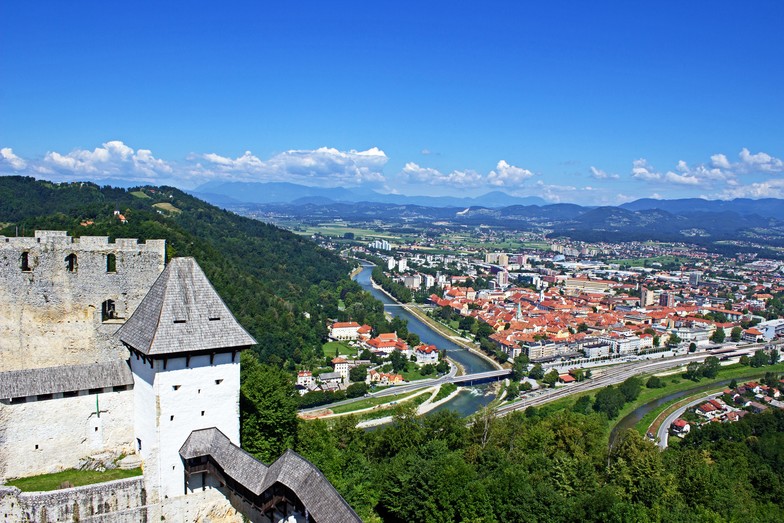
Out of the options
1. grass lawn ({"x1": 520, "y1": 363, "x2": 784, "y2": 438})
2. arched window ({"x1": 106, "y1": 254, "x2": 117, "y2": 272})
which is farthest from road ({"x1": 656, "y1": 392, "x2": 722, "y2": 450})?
arched window ({"x1": 106, "y1": 254, "x2": 117, "y2": 272})

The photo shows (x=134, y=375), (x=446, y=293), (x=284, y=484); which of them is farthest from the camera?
(x=446, y=293)

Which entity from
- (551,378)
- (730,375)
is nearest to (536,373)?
(551,378)

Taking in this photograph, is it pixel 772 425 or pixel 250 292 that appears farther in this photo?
pixel 250 292

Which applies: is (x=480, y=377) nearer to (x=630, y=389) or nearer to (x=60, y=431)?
(x=630, y=389)

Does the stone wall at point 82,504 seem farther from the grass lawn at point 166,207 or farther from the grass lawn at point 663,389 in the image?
the grass lawn at point 166,207

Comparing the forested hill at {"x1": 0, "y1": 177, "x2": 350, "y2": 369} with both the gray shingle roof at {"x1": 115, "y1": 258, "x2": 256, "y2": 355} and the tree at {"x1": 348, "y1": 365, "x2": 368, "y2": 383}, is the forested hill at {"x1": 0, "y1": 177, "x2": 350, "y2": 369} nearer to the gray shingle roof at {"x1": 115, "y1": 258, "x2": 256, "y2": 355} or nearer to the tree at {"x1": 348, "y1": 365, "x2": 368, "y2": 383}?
the tree at {"x1": 348, "y1": 365, "x2": 368, "y2": 383}

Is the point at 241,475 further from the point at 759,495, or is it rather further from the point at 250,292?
the point at 250,292

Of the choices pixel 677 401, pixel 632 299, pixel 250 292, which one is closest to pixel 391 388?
pixel 250 292
